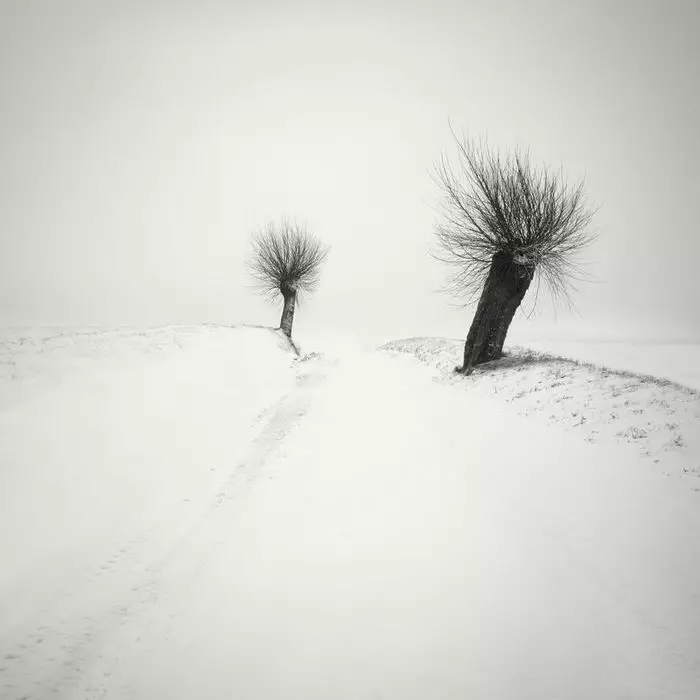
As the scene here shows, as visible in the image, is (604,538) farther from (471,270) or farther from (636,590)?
(471,270)

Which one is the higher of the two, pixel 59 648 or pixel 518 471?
pixel 518 471

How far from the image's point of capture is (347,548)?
4.05m

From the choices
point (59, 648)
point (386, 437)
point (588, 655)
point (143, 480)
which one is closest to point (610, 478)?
point (588, 655)

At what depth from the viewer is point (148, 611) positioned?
129 inches

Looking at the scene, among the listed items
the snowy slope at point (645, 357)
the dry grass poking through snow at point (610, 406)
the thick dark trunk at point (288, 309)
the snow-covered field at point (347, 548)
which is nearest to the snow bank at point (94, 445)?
the snow-covered field at point (347, 548)

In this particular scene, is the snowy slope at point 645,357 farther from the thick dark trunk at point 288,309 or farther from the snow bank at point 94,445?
the thick dark trunk at point 288,309

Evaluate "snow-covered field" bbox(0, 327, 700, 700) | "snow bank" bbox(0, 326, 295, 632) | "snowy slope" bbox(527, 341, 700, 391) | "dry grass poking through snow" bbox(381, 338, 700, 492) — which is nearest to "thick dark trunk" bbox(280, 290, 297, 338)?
"snow bank" bbox(0, 326, 295, 632)

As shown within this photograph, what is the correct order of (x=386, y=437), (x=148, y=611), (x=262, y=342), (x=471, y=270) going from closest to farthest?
1. (x=148, y=611)
2. (x=386, y=437)
3. (x=471, y=270)
4. (x=262, y=342)

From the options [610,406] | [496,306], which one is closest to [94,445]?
[610,406]

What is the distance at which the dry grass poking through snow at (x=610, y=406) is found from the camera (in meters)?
4.80

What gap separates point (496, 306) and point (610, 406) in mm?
5489

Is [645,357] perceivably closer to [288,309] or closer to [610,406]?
[610,406]

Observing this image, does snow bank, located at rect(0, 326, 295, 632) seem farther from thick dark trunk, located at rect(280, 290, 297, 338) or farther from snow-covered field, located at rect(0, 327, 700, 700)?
thick dark trunk, located at rect(280, 290, 297, 338)

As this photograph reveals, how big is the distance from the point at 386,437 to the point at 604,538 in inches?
150
